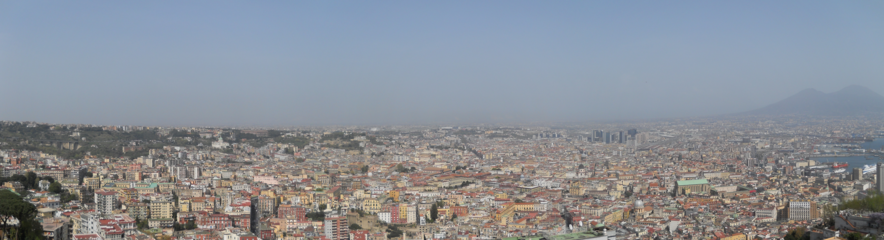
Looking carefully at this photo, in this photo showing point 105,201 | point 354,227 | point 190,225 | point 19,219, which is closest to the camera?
point 19,219

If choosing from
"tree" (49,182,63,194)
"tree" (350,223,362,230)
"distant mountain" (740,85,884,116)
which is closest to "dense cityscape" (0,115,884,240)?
"tree" (49,182,63,194)

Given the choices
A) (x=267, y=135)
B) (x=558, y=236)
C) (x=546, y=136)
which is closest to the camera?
(x=558, y=236)

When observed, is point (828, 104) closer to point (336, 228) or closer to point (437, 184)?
point (437, 184)

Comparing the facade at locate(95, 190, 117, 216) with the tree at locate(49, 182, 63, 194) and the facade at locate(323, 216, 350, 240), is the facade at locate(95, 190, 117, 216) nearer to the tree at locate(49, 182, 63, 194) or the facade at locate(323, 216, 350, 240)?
the tree at locate(49, 182, 63, 194)

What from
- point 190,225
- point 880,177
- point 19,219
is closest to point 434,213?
point 190,225

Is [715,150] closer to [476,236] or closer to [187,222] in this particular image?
[476,236]

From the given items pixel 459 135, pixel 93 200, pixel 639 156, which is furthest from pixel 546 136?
pixel 93 200
